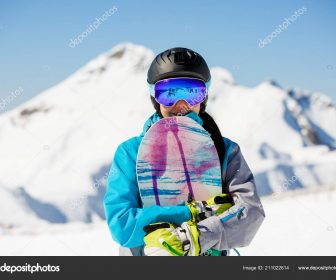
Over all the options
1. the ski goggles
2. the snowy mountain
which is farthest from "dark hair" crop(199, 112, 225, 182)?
the snowy mountain

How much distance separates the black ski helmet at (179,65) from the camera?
234 cm

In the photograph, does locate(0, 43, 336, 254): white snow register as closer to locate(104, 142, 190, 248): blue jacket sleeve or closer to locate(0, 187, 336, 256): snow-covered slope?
locate(0, 187, 336, 256): snow-covered slope

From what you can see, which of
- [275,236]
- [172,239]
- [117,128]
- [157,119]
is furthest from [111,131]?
[172,239]

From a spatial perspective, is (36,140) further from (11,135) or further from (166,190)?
(166,190)

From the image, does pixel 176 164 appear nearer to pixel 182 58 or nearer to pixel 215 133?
pixel 215 133

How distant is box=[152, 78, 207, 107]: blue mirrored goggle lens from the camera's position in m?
2.34

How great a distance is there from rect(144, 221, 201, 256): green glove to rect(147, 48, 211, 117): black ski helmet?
0.73 metres

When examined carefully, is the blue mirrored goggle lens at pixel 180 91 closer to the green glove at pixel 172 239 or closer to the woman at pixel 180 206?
the woman at pixel 180 206

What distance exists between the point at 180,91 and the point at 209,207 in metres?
0.64

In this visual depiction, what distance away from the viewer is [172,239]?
1.90 meters

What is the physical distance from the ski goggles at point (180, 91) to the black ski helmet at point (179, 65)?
30 millimetres

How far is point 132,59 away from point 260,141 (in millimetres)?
20495

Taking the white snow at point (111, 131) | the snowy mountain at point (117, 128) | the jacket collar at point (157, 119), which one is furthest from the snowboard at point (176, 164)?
the snowy mountain at point (117, 128)
